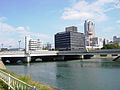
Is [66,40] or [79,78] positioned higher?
[66,40]

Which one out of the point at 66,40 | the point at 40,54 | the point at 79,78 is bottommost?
the point at 79,78

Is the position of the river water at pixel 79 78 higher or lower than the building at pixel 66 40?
lower

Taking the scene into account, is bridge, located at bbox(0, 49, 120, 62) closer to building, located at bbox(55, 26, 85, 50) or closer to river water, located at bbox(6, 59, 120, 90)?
river water, located at bbox(6, 59, 120, 90)

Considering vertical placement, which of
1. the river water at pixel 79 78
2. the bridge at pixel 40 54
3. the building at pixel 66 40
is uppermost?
the building at pixel 66 40

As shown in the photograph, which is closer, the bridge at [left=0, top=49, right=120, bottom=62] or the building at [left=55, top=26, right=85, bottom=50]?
the bridge at [left=0, top=49, right=120, bottom=62]

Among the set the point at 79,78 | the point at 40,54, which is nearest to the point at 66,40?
the point at 40,54

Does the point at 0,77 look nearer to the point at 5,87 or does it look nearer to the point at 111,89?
the point at 5,87

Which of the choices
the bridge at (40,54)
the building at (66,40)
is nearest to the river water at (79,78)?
the bridge at (40,54)

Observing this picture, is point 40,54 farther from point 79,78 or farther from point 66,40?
point 66,40

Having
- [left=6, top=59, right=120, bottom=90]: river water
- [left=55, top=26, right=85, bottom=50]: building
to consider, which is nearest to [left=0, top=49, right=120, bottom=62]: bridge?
[left=6, top=59, right=120, bottom=90]: river water

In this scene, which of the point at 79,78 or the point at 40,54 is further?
the point at 40,54

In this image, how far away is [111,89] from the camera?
1126 inches

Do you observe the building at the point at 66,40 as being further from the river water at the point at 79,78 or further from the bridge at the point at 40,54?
the river water at the point at 79,78

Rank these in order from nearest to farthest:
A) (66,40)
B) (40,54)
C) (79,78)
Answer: (79,78)
(40,54)
(66,40)
